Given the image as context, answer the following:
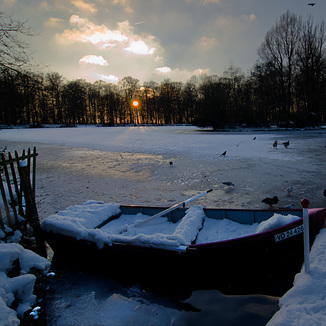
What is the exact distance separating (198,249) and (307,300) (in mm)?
1423

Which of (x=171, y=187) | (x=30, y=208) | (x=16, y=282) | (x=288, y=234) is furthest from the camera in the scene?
(x=171, y=187)

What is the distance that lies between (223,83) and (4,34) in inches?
1687

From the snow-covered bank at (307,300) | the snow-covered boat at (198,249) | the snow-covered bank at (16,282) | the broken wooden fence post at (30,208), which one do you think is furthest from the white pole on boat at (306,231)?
the broken wooden fence post at (30,208)

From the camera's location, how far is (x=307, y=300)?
9.57 feet

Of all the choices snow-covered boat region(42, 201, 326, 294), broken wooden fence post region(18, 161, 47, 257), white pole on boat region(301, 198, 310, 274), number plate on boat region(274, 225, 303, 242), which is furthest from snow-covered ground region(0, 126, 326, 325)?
broken wooden fence post region(18, 161, 47, 257)

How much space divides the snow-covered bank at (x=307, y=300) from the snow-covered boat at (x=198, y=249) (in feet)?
1.24

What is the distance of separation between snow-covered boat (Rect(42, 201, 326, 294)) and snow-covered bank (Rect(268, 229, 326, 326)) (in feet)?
1.24

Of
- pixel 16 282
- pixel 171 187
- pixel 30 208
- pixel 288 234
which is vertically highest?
pixel 30 208

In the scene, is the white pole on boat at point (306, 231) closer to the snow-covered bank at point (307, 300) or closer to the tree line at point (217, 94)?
the snow-covered bank at point (307, 300)

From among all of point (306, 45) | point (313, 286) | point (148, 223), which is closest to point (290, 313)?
point (313, 286)

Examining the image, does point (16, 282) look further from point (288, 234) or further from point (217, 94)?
point (217, 94)

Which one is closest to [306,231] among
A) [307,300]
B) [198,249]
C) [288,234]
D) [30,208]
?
[288,234]

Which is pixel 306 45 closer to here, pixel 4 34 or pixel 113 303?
pixel 4 34

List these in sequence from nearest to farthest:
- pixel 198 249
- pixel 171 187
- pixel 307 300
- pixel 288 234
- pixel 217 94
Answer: pixel 307 300
pixel 198 249
pixel 288 234
pixel 171 187
pixel 217 94
